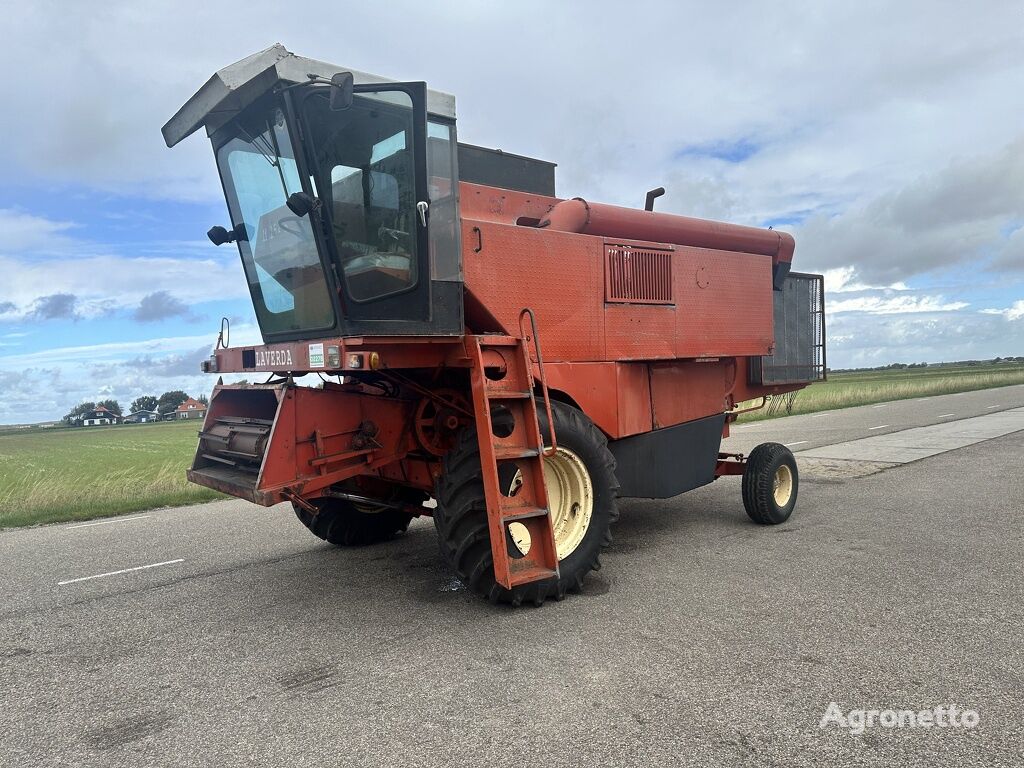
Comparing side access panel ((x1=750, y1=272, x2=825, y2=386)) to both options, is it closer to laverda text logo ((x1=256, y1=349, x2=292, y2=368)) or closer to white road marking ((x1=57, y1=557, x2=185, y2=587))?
laverda text logo ((x1=256, y1=349, x2=292, y2=368))

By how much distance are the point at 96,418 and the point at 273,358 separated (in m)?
77.8

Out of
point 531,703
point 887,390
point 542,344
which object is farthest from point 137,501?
point 887,390

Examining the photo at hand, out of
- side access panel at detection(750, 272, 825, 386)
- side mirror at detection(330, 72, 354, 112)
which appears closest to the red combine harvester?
side mirror at detection(330, 72, 354, 112)

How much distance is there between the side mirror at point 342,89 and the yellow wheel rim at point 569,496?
98.5 inches

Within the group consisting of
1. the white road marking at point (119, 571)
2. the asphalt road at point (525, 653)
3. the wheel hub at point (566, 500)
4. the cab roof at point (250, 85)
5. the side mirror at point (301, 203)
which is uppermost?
the cab roof at point (250, 85)

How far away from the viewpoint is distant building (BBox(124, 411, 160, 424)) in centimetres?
6800

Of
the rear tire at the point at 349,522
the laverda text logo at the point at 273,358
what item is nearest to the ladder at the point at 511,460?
the laverda text logo at the point at 273,358

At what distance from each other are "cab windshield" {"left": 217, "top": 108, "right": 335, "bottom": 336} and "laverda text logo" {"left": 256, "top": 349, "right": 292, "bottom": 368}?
9.0 inches

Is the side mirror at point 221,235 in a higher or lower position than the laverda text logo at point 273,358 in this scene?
higher

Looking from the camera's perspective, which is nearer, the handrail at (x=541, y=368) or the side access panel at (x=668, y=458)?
the handrail at (x=541, y=368)

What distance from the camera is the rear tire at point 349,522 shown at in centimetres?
596

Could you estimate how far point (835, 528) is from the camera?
6.34 meters

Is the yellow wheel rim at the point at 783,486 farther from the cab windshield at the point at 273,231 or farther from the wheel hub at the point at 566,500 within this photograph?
the cab windshield at the point at 273,231

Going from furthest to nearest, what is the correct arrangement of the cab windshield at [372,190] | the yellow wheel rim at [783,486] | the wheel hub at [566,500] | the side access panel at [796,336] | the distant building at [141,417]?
the distant building at [141,417]
the side access panel at [796,336]
the yellow wheel rim at [783,486]
the wheel hub at [566,500]
the cab windshield at [372,190]
